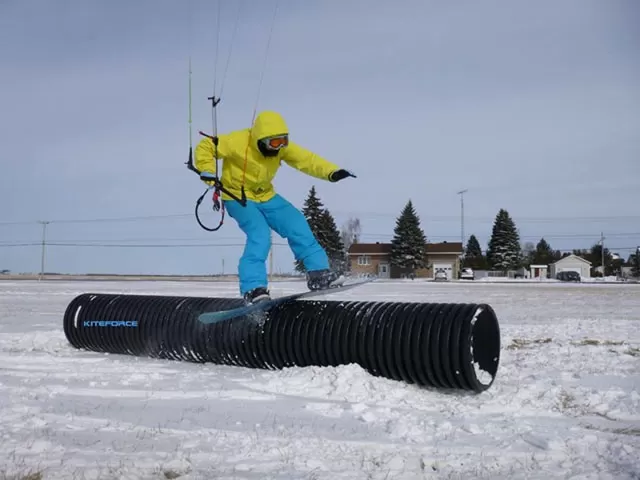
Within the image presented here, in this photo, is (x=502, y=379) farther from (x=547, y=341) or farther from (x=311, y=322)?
(x=547, y=341)

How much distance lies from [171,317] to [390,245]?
7022 cm

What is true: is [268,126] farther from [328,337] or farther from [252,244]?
[328,337]

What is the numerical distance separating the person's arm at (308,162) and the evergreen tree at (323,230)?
1.06 metres

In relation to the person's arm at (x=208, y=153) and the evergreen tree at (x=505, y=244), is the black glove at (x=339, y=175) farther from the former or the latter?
the evergreen tree at (x=505, y=244)

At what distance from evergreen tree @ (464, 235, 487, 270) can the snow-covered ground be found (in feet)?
267

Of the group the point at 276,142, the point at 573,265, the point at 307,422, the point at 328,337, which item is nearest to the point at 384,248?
the point at 573,265

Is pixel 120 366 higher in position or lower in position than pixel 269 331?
lower

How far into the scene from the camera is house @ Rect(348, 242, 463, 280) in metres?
74.9

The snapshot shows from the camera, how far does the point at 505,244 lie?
7431 centimetres

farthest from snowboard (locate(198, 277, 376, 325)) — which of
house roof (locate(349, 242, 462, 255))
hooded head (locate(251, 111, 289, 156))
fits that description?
house roof (locate(349, 242, 462, 255))

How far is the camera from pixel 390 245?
76562 millimetres

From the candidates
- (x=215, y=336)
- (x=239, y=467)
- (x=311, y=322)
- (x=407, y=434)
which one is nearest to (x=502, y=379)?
(x=311, y=322)

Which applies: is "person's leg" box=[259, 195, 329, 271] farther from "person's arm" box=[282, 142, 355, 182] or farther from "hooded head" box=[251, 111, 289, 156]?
"hooded head" box=[251, 111, 289, 156]

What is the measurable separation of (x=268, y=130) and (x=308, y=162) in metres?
0.69
